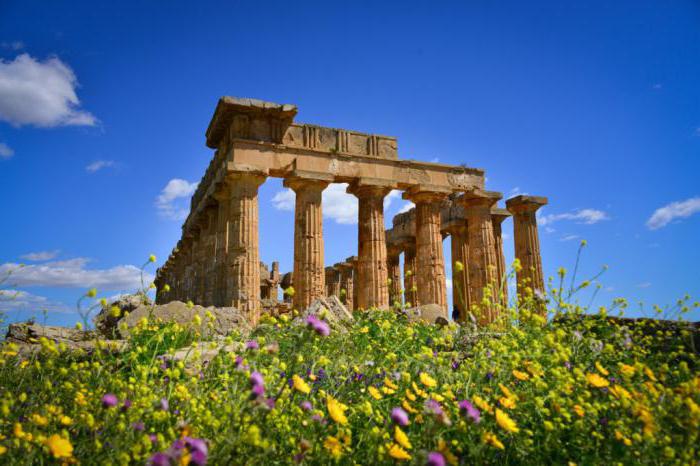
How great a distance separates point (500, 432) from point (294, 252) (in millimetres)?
14817

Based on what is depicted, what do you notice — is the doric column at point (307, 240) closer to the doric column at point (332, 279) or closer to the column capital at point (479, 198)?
the column capital at point (479, 198)

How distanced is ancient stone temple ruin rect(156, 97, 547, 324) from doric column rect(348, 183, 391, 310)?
39 mm

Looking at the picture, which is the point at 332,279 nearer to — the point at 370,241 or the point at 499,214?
the point at 499,214

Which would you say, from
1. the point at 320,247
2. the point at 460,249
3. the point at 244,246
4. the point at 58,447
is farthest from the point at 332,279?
the point at 58,447

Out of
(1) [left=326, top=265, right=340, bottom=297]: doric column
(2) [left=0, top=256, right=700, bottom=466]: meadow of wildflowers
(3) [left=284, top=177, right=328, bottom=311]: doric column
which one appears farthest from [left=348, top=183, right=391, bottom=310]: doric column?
(1) [left=326, top=265, right=340, bottom=297]: doric column

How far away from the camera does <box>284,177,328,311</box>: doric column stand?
1692cm

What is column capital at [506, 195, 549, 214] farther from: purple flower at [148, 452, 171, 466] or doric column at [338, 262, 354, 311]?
purple flower at [148, 452, 171, 466]

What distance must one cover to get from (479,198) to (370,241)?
18.0ft

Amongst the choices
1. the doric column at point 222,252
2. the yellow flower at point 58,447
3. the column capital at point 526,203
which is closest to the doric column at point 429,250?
the column capital at point 526,203

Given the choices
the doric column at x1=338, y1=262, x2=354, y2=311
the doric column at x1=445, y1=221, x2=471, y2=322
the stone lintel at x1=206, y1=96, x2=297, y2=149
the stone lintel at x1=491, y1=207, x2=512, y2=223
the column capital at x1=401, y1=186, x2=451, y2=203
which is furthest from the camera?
the doric column at x1=338, y1=262, x2=354, y2=311

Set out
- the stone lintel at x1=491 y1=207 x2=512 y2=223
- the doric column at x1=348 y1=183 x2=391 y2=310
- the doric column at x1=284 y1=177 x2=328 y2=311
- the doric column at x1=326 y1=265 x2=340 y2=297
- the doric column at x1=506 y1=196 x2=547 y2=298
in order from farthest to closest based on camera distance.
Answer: the doric column at x1=326 y1=265 x2=340 y2=297
the stone lintel at x1=491 y1=207 x2=512 y2=223
the doric column at x1=506 y1=196 x2=547 y2=298
the doric column at x1=348 y1=183 x2=391 y2=310
the doric column at x1=284 y1=177 x2=328 y2=311

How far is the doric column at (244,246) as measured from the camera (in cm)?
1605

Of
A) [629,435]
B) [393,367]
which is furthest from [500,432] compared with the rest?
[393,367]

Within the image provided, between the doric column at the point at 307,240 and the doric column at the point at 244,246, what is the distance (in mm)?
1442
